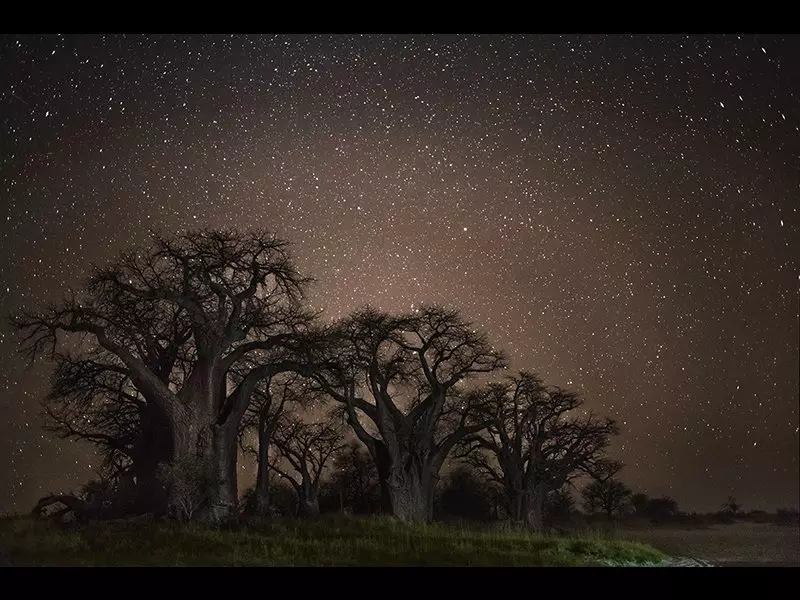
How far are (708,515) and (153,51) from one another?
5.19 m

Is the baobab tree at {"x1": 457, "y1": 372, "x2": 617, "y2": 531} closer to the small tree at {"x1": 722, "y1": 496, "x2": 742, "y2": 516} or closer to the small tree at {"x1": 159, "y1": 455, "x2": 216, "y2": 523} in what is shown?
the small tree at {"x1": 722, "y1": 496, "x2": 742, "y2": 516}

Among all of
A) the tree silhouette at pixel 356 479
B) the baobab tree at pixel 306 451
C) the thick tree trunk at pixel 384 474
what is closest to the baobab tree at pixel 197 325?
the baobab tree at pixel 306 451

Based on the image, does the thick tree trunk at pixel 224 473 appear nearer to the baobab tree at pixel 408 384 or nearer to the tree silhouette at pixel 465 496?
the baobab tree at pixel 408 384

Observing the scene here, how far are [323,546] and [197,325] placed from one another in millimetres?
1736

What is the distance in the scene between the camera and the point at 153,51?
7008 millimetres

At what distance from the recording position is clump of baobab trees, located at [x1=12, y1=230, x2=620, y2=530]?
6.44 meters

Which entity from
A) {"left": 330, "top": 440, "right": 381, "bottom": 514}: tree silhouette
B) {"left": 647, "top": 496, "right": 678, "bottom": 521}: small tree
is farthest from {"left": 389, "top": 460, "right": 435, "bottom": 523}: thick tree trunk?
{"left": 647, "top": 496, "right": 678, "bottom": 521}: small tree

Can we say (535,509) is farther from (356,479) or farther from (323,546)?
(323,546)

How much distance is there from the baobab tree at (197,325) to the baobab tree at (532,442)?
1.37m

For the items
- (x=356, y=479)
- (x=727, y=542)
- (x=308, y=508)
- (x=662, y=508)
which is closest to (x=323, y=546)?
(x=308, y=508)

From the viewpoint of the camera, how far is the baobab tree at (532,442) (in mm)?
6496
